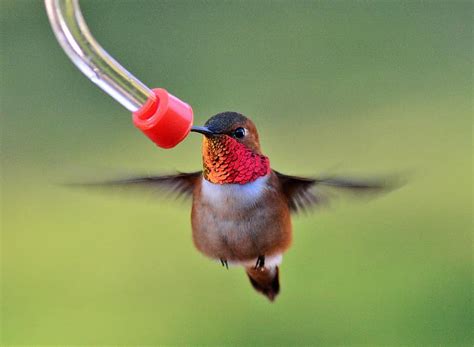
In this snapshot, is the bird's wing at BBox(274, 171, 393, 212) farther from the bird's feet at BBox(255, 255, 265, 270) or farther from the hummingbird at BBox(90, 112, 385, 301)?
the bird's feet at BBox(255, 255, 265, 270)

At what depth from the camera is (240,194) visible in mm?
1650

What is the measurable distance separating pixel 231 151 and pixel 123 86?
16.9 inches

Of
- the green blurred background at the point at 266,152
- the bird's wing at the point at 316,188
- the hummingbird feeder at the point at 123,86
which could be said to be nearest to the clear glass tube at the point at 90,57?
the hummingbird feeder at the point at 123,86

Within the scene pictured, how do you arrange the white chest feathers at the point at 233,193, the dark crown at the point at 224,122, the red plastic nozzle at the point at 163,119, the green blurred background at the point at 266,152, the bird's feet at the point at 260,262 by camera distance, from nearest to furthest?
the red plastic nozzle at the point at 163,119
the dark crown at the point at 224,122
the white chest feathers at the point at 233,193
the bird's feet at the point at 260,262
the green blurred background at the point at 266,152

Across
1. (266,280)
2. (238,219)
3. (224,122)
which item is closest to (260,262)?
(238,219)

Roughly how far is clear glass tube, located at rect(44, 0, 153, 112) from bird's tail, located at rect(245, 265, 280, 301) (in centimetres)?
86

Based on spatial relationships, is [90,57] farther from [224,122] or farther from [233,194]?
[233,194]

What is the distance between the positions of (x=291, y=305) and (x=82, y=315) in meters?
0.84

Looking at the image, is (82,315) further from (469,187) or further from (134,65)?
(469,187)

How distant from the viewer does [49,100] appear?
13.1 ft

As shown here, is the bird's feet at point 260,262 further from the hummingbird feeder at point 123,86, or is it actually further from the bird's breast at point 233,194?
the hummingbird feeder at point 123,86

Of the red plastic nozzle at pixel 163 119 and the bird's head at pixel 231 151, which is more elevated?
the bird's head at pixel 231 151

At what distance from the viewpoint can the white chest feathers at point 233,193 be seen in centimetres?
163

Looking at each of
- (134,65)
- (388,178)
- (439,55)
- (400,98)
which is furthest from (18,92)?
(388,178)
